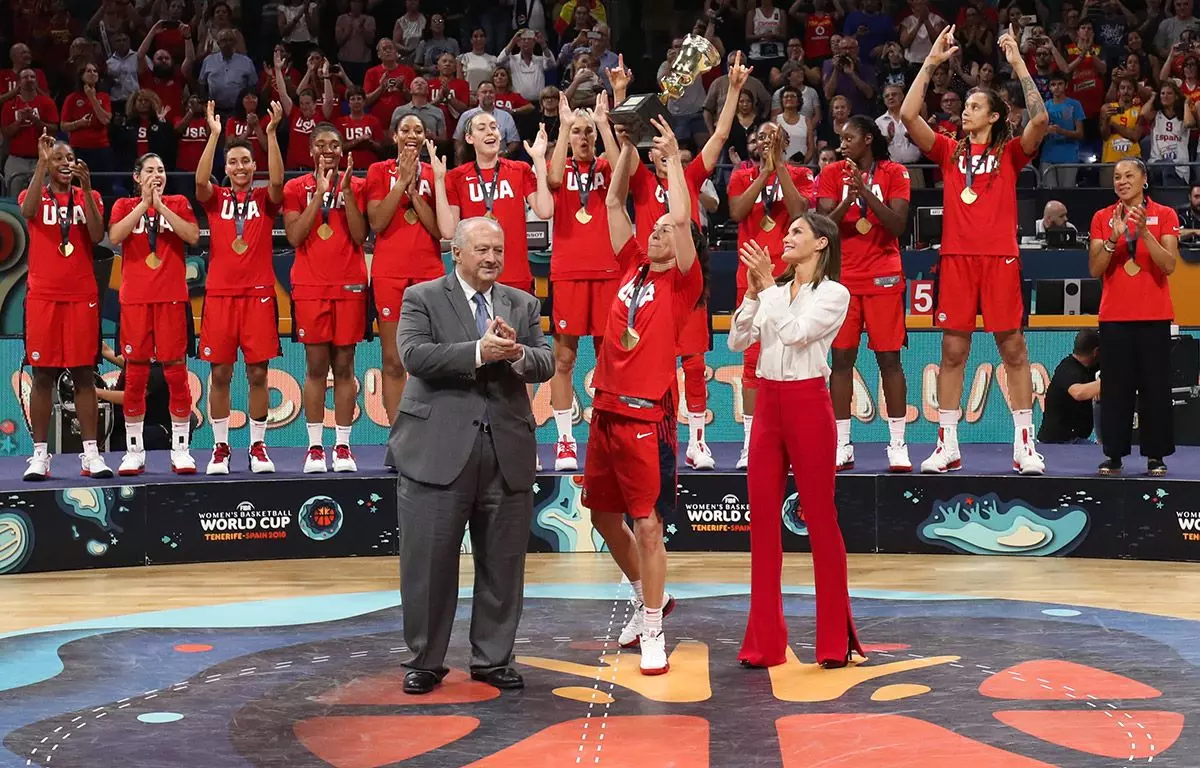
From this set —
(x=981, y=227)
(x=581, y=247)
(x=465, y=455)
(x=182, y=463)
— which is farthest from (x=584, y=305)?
(x=465, y=455)

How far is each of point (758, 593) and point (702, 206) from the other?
3.65m

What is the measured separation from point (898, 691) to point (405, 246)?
13.4 feet

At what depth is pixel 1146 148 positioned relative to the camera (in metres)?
14.1

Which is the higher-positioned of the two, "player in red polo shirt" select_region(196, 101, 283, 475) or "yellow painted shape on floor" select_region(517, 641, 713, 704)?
"player in red polo shirt" select_region(196, 101, 283, 475)

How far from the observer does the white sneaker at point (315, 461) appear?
902 centimetres

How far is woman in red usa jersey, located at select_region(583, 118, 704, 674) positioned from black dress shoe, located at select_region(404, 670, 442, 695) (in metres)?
0.85

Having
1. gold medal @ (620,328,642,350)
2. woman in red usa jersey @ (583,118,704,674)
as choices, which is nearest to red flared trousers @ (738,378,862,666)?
woman in red usa jersey @ (583,118,704,674)

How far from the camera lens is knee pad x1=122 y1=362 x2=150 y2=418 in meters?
8.96

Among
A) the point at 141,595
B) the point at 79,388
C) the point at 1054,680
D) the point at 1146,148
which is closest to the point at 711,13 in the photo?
the point at 1146,148

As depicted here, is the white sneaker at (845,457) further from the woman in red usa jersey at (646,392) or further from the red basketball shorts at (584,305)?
the woman in red usa jersey at (646,392)

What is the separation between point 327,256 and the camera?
8.89 meters

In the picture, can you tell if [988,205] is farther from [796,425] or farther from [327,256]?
[327,256]

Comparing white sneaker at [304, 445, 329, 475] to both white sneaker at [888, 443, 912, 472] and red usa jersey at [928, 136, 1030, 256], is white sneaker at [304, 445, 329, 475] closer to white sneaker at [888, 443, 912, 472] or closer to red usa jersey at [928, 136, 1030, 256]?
white sneaker at [888, 443, 912, 472]

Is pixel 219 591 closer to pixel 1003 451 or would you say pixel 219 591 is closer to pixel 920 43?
pixel 1003 451
